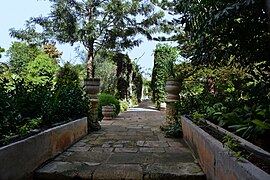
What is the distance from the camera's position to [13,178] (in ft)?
4.81

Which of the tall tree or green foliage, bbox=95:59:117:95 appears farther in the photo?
green foliage, bbox=95:59:117:95

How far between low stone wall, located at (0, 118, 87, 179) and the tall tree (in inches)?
337

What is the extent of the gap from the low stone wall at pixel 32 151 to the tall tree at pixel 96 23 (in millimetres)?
8562

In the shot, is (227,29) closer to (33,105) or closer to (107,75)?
(33,105)

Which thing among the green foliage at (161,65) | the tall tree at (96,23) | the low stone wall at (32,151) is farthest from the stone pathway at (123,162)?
the green foliage at (161,65)

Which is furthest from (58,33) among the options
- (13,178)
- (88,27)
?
(13,178)

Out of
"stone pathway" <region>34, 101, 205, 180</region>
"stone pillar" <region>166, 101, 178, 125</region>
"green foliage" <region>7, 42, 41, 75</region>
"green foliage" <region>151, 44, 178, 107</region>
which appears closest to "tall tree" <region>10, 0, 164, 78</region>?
"green foliage" <region>151, 44, 178, 107</region>

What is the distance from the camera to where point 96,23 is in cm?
1067

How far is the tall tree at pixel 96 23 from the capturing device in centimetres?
1073

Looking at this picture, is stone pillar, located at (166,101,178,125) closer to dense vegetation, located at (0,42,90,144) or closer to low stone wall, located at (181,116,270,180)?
dense vegetation, located at (0,42,90,144)

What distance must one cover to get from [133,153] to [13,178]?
1396mm

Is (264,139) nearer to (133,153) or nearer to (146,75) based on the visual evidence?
(133,153)

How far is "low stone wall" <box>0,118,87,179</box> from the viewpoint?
1412 mm

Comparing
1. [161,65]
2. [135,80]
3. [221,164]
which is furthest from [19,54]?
[221,164]
